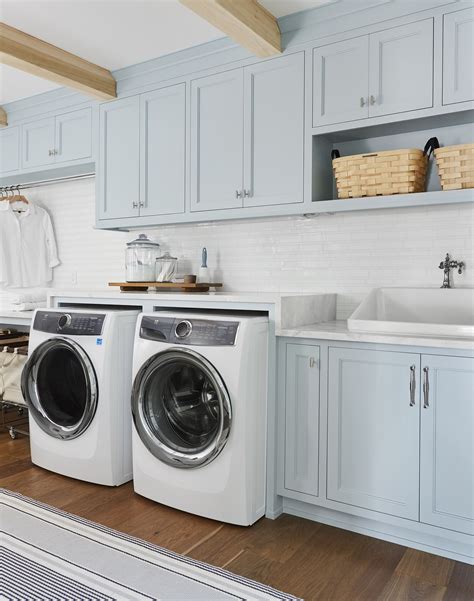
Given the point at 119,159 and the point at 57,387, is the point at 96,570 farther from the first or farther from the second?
the point at 119,159

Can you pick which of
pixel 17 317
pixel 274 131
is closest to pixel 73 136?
pixel 17 317

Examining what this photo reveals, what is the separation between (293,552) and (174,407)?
2.92ft

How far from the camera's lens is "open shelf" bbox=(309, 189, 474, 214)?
2.32m

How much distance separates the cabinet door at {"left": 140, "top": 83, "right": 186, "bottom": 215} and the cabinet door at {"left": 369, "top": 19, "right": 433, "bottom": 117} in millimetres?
1208

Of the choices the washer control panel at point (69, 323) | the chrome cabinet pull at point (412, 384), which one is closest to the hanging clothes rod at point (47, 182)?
the washer control panel at point (69, 323)

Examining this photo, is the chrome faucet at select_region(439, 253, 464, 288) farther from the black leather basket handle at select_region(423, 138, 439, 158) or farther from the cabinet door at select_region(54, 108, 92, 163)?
the cabinet door at select_region(54, 108, 92, 163)

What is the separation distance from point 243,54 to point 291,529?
A: 2522 millimetres

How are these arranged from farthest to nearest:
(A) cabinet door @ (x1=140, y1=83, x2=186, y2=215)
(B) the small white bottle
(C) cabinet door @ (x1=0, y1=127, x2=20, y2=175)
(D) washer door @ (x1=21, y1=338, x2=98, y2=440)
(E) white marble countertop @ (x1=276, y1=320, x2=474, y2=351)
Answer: (C) cabinet door @ (x1=0, y1=127, x2=20, y2=175) → (B) the small white bottle → (A) cabinet door @ (x1=140, y1=83, x2=186, y2=215) → (D) washer door @ (x1=21, y1=338, x2=98, y2=440) → (E) white marble countertop @ (x1=276, y1=320, x2=474, y2=351)

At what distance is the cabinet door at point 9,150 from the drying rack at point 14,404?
4.39ft

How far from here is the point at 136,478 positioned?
264cm

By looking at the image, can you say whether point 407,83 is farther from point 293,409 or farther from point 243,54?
point 293,409

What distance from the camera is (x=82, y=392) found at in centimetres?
305

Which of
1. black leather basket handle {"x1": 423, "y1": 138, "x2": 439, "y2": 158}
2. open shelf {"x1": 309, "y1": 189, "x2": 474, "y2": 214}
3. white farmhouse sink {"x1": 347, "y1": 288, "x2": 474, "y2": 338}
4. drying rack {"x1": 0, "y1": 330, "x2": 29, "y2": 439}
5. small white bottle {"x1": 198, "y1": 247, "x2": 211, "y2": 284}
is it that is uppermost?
black leather basket handle {"x1": 423, "y1": 138, "x2": 439, "y2": 158}

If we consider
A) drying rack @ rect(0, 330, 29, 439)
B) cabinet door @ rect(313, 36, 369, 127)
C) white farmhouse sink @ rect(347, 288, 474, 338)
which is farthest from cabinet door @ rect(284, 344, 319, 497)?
drying rack @ rect(0, 330, 29, 439)
